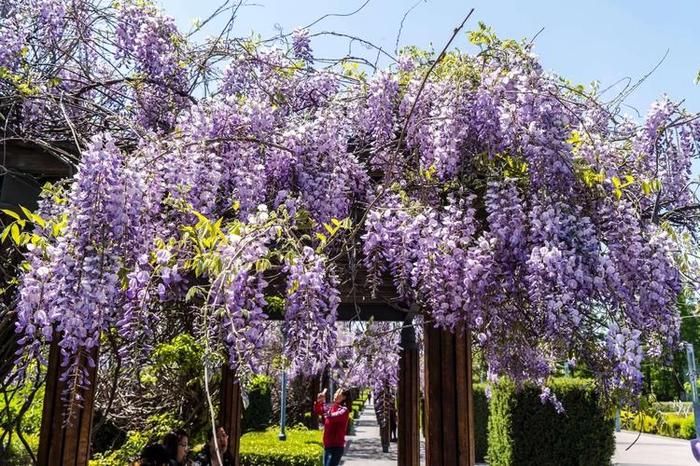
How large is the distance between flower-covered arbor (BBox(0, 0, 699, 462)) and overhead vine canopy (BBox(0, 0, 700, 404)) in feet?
0.03

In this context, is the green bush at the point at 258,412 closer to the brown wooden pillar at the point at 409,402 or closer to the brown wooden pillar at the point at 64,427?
the brown wooden pillar at the point at 409,402

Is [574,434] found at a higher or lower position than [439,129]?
lower

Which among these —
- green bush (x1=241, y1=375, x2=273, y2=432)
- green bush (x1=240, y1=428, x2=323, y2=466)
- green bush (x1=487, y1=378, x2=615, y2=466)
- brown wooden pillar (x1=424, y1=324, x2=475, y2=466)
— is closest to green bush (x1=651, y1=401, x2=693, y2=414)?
brown wooden pillar (x1=424, y1=324, x2=475, y2=466)

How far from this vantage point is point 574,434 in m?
8.29

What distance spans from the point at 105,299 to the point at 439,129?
177 cm

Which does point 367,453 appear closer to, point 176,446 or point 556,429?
point 556,429

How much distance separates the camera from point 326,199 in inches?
121

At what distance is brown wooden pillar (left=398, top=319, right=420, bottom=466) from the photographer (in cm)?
722

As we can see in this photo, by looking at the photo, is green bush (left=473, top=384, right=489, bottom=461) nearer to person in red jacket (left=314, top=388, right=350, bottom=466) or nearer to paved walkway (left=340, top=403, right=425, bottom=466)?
paved walkway (left=340, top=403, right=425, bottom=466)

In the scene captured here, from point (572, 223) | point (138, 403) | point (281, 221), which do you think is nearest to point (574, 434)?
point (138, 403)

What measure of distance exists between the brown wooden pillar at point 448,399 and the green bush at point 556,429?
5143 mm

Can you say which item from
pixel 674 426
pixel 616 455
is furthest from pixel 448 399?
pixel 674 426

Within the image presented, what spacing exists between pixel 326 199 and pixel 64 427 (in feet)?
4.95

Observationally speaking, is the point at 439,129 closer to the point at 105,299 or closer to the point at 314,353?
the point at 314,353
